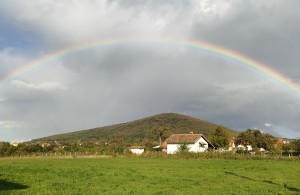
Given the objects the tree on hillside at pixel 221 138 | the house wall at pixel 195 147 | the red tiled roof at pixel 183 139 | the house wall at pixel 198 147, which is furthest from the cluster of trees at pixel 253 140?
the red tiled roof at pixel 183 139

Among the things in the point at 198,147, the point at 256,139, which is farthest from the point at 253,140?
the point at 198,147

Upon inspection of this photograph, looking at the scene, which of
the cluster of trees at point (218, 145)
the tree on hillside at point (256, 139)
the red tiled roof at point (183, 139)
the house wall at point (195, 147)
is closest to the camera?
the cluster of trees at point (218, 145)

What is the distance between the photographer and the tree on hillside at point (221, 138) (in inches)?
4395

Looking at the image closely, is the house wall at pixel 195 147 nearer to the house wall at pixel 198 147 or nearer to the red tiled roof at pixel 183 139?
the house wall at pixel 198 147

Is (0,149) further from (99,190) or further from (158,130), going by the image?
(99,190)

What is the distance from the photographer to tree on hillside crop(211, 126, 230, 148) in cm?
11162

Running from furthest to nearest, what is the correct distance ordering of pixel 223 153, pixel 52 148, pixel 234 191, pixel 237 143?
1. pixel 237 143
2. pixel 52 148
3. pixel 223 153
4. pixel 234 191

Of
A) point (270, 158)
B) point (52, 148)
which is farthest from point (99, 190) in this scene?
point (52, 148)

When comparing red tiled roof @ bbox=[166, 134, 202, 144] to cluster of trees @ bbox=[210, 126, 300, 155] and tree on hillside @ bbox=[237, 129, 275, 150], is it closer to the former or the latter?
cluster of trees @ bbox=[210, 126, 300, 155]

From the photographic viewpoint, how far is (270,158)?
212 feet

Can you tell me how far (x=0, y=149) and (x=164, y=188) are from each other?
314ft

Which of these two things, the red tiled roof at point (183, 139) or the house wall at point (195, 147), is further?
the red tiled roof at point (183, 139)

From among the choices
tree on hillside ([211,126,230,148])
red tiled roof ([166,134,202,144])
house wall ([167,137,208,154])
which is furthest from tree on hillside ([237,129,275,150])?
red tiled roof ([166,134,202,144])

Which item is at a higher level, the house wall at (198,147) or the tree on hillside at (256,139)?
the tree on hillside at (256,139)
